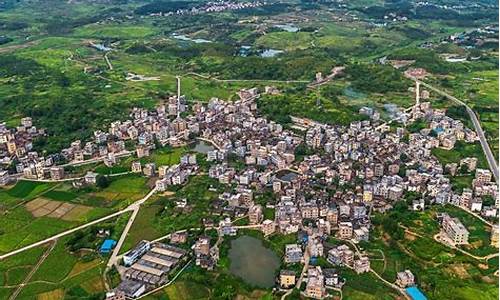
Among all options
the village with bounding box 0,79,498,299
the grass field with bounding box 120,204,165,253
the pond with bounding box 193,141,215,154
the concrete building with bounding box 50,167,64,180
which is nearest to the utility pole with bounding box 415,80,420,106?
the village with bounding box 0,79,498,299

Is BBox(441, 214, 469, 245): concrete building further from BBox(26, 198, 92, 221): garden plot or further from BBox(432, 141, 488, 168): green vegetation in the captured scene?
BBox(26, 198, 92, 221): garden plot

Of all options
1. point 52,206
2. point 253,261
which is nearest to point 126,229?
point 52,206

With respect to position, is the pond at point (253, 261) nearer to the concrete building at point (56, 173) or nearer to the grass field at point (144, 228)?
the grass field at point (144, 228)

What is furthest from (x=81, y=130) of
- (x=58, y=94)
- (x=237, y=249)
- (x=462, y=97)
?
(x=462, y=97)

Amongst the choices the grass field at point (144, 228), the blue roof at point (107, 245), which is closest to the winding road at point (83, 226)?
the grass field at point (144, 228)

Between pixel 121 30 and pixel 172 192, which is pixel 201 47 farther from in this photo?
pixel 172 192
